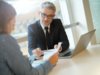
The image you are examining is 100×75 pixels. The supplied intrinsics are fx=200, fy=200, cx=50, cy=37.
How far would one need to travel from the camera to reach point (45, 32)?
8.08ft

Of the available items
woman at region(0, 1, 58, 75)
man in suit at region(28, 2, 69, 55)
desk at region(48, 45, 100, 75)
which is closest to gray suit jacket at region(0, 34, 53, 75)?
woman at region(0, 1, 58, 75)

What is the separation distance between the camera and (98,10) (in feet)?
9.71

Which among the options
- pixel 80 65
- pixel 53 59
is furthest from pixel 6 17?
pixel 80 65

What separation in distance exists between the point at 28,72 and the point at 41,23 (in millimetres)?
1187

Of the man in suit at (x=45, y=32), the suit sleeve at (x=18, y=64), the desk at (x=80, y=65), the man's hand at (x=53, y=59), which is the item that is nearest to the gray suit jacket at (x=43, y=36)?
the man in suit at (x=45, y=32)

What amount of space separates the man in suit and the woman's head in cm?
103

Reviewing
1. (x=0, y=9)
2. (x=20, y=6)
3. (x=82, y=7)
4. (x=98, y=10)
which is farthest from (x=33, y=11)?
(x=0, y=9)

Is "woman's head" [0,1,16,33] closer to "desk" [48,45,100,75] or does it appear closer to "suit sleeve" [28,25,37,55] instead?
"desk" [48,45,100,75]

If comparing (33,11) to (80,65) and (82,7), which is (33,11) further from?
(80,65)

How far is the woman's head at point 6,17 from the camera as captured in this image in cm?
125

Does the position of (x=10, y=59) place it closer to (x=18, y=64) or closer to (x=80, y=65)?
(x=18, y=64)

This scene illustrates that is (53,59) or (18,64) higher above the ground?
(18,64)

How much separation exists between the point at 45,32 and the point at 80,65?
900 millimetres

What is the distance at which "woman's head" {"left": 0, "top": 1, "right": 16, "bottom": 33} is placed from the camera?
1.25 metres
